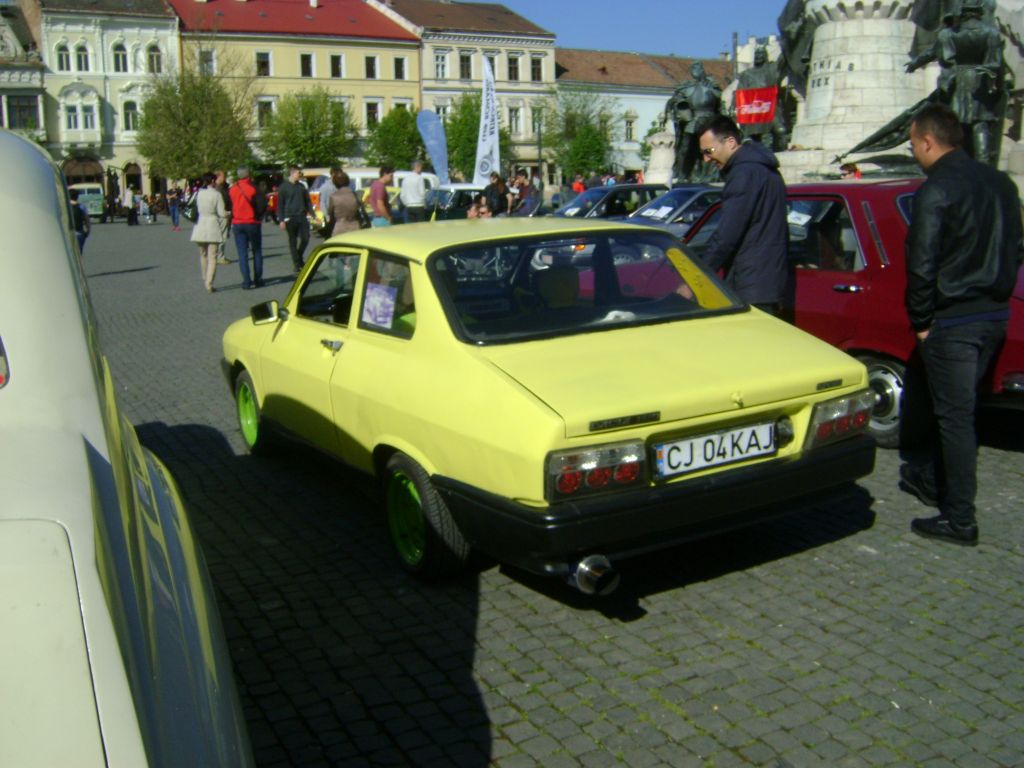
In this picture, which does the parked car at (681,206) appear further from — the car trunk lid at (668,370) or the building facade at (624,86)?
the building facade at (624,86)

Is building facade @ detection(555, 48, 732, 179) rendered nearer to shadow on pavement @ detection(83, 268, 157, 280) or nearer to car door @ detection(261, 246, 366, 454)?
shadow on pavement @ detection(83, 268, 157, 280)

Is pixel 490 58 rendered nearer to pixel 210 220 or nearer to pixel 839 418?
pixel 210 220

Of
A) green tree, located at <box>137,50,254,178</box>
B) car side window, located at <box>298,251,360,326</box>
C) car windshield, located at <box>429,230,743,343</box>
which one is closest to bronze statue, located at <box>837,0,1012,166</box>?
car windshield, located at <box>429,230,743,343</box>

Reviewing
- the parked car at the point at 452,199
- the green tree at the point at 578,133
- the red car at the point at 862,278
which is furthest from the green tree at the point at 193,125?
the red car at the point at 862,278

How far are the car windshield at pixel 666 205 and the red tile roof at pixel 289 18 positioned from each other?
245 ft

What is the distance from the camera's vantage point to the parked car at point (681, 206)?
1549 cm

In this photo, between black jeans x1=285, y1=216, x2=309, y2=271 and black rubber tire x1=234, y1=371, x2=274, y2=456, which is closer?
black rubber tire x1=234, y1=371, x2=274, y2=456

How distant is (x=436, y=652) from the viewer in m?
4.36

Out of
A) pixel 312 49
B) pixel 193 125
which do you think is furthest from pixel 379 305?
pixel 312 49

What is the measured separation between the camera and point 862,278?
23.5ft

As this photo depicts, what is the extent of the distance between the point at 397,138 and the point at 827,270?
82.6m

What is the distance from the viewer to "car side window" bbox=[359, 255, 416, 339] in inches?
204

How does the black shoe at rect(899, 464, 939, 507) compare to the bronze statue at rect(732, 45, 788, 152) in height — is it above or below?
below

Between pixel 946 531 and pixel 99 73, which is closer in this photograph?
pixel 946 531
